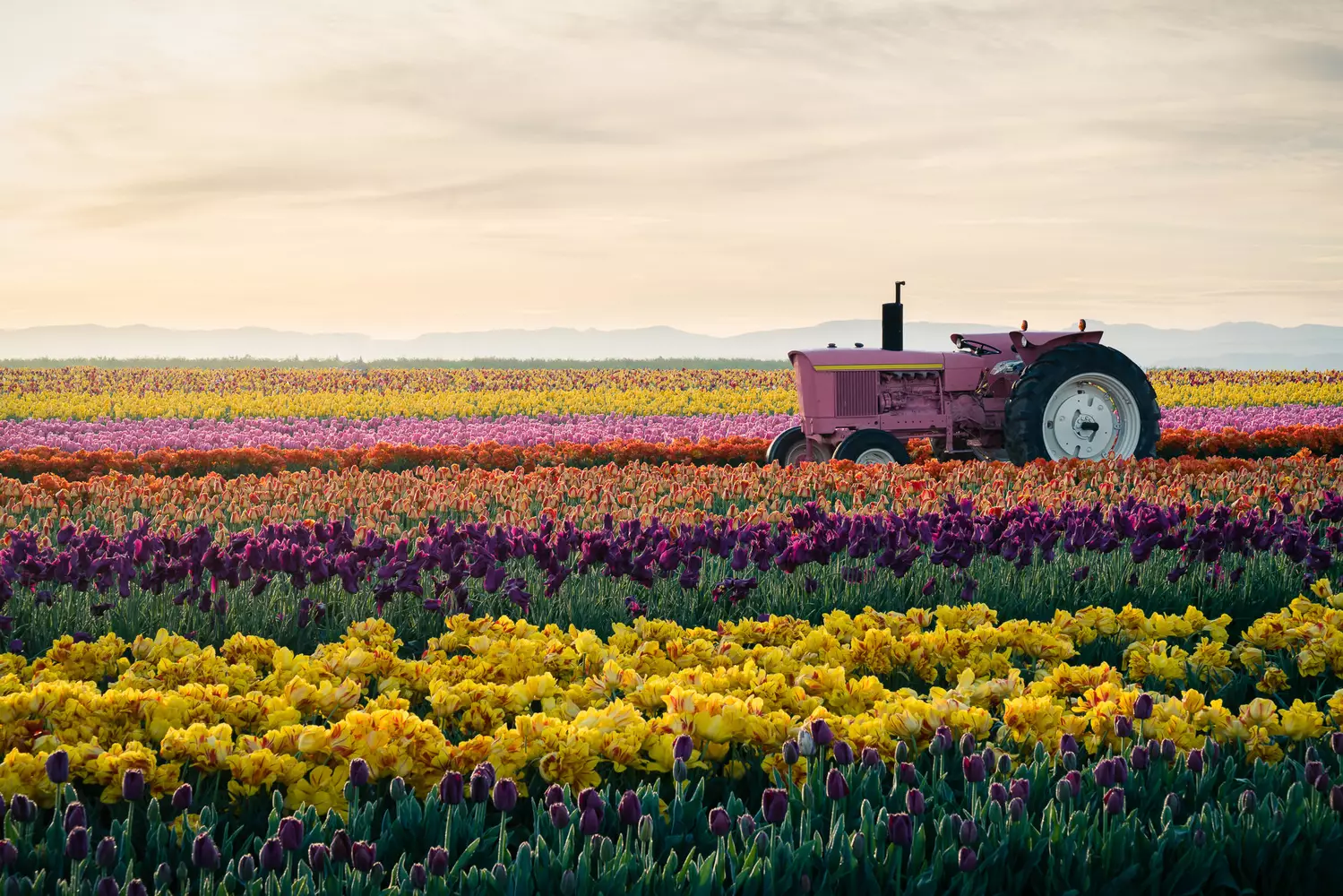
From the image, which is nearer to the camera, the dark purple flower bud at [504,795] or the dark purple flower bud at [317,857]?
the dark purple flower bud at [317,857]

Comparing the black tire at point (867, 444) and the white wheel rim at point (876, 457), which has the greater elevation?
the black tire at point (867, 444)

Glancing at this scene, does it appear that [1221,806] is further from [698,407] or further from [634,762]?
[698,407]

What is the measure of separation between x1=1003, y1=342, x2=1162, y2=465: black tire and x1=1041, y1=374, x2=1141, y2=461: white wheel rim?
14 centimetres

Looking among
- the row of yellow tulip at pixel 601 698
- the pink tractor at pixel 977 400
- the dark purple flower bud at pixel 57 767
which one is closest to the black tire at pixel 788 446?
the pink tractor at pixel 977 400

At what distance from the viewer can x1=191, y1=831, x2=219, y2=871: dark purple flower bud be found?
276 centimetres

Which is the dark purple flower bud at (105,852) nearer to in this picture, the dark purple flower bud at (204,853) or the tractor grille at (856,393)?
the dark purple flower bud at (204,853)

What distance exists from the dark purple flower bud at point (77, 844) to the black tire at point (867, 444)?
883 cm

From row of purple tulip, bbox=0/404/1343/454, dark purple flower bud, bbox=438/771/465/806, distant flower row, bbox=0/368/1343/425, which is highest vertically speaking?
distant flower row, bbox=0/368/1343/425

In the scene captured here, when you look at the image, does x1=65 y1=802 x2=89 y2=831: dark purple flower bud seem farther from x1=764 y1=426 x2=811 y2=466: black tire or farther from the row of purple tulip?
the row of purple tulip

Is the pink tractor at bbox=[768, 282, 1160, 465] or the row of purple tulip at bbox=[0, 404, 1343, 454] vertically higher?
the pink tractor at bbox=[768, 282, 1160, 465]

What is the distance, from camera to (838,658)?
462cm

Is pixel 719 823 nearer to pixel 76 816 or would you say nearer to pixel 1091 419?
pixel 76 816

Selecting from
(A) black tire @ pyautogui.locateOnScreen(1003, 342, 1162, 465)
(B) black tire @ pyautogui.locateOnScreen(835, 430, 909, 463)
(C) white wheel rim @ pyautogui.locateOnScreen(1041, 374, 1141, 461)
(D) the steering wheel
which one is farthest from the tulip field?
(D) the steering wheel

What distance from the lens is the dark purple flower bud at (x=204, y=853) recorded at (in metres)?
2.76
